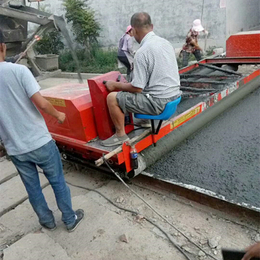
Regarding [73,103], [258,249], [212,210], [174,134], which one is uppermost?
[73,103]

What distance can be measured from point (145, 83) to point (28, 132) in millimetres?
1229

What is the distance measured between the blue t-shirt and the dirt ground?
2.94ft

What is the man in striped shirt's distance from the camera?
2.77 m

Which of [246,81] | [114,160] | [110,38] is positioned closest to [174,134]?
[114,160]

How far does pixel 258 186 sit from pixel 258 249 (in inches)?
61.9

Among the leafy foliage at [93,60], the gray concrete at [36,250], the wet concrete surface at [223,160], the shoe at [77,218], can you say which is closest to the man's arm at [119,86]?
the wet concrete surface at [223,160]

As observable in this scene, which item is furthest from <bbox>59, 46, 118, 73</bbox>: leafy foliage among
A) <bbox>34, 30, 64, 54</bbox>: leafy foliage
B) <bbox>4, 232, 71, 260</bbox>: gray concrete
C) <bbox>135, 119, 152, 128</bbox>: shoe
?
<bbox>4, 232, 71, 260</bbox>: gray concrete

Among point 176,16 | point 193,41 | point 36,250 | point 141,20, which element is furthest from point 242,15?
point 36,250

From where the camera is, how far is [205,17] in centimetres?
884

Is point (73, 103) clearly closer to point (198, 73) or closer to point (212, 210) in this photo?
point (212, 210)

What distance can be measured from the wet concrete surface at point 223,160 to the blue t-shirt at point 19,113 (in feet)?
4.71

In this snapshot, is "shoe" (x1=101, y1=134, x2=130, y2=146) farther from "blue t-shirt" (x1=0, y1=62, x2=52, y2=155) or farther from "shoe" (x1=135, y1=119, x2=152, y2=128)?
"blue t-shirt" (x1=0, y1=62, x2=52, y2=155)

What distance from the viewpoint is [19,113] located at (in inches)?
87.3

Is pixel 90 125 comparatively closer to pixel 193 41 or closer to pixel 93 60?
pixel 193 41
